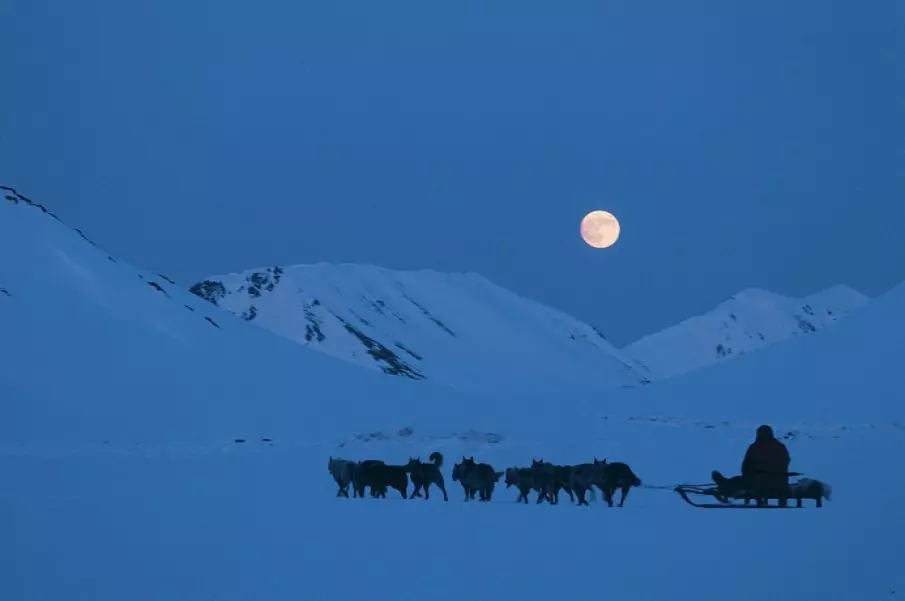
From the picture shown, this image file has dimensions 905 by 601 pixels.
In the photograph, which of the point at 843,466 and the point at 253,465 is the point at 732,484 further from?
the point at 253,465

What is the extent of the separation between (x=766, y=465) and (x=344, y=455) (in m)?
23.1

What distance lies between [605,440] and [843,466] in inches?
589

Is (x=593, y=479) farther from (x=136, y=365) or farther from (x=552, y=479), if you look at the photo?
(x=136, y=365)

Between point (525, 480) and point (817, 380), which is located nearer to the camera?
point (525, 480)

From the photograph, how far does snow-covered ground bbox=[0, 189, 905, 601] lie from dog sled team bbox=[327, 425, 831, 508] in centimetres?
42

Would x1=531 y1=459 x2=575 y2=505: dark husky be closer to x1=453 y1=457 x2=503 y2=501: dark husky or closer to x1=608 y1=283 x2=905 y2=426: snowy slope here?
x1=453 y1=457 x2=503 y2=501: dark husky

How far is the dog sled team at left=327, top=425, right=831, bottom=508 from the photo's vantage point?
16.4m

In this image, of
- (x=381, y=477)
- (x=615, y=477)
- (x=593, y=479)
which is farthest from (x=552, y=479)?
(x=381, y=477)

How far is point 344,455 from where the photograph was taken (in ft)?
124

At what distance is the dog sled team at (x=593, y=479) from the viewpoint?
16.4 m

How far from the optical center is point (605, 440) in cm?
4119

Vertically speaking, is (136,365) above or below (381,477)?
above

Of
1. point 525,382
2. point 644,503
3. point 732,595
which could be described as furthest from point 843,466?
point 525,382

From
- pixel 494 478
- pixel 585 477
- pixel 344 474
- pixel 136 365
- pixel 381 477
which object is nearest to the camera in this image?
pixel 585 477
